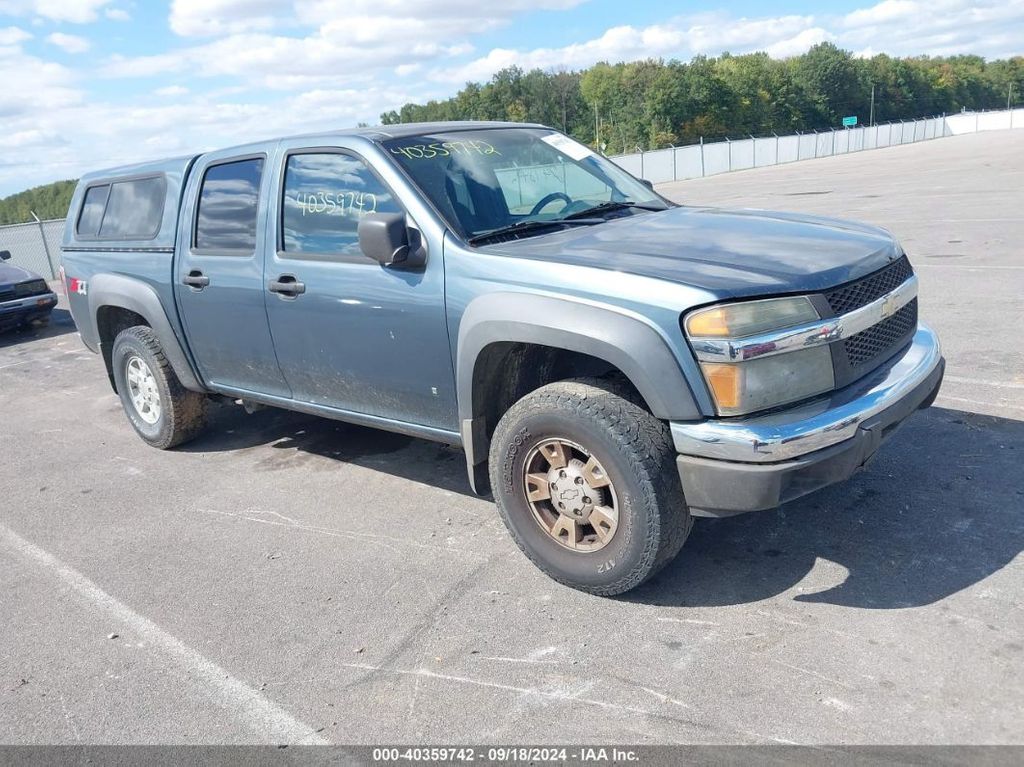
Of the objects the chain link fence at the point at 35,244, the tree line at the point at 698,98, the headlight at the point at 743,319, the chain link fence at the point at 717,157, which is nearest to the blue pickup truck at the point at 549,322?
the headlight at the point at 743,319

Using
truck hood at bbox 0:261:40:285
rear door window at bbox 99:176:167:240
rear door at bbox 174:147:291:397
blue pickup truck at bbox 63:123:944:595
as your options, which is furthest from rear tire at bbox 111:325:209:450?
truck hood at bbox 0:261:40:285

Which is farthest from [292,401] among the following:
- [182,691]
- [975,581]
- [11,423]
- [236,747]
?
[11,423]

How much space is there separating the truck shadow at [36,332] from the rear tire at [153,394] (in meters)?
6.44

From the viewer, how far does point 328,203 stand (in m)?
4.36

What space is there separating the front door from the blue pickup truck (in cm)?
1

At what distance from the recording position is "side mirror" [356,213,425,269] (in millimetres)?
3711

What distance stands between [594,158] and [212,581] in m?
2.98

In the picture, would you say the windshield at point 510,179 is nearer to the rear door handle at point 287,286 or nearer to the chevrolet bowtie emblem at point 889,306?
the rear door handle at point 287,286

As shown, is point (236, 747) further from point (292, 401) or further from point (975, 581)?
point (975, 581)

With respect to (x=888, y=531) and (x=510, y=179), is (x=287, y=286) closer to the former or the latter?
(x=510, y=179)

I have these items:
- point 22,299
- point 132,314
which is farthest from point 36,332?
point 132,314

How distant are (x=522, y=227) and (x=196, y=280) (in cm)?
212

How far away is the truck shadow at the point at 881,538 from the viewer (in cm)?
343

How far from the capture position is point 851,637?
10.2ft
